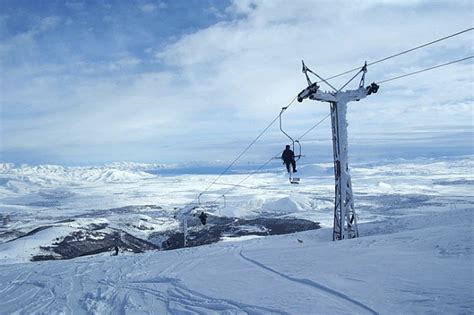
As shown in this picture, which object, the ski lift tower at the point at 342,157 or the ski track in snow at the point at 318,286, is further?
the ski lift tower at the point at 342,157

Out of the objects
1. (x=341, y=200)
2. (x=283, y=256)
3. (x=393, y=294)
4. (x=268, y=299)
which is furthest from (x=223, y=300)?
(x=341, y=200)

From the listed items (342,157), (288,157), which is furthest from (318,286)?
(342,157)

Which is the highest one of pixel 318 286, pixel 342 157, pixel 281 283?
pixel 342 157

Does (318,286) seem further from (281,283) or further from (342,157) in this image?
(342,157)

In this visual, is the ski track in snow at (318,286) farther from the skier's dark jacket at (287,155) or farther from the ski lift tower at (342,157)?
the ski lift tower at (342,157)

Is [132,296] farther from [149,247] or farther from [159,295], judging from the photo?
[149,247]

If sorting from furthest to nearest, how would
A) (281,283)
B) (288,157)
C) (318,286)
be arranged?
(288,157)
(281,283)
(318,286)

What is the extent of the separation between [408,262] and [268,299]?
446 centimetres

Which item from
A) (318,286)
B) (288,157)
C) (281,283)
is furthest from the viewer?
(288,157)

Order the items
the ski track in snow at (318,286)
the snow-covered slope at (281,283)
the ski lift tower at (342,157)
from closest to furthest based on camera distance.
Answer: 1. the ski track in snow at (318,286)
2. the snow-covered slope at (281,283)
3. the ski lift tower at (342,157)

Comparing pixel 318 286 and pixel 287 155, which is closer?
pixel 318 286

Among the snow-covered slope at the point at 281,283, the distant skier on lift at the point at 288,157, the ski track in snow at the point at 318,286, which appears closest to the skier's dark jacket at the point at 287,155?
the distant skier on lift at the point at 288,157

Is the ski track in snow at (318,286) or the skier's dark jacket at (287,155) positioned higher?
the skier's dark jacket at (287,155)

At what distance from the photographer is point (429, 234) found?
13.0 meters
